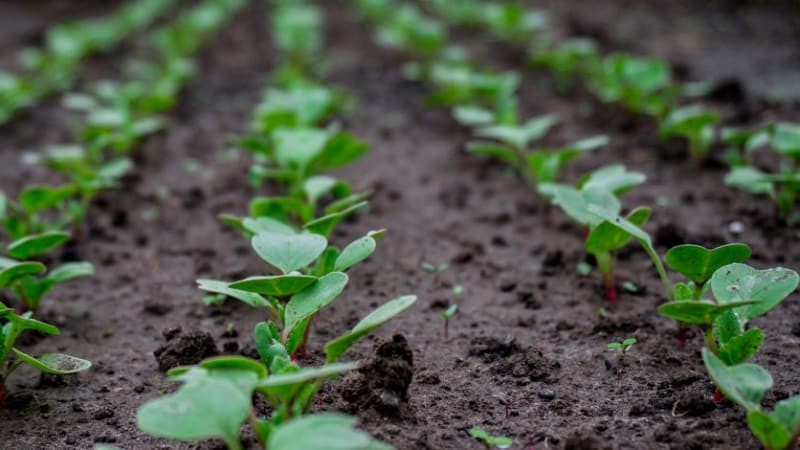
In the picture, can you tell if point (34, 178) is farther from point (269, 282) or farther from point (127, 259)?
point (269, 282)

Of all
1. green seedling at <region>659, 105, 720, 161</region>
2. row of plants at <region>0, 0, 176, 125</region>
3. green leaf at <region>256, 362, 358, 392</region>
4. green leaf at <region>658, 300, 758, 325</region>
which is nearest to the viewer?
green leaf at <region>256, 362, 358, 392</region>

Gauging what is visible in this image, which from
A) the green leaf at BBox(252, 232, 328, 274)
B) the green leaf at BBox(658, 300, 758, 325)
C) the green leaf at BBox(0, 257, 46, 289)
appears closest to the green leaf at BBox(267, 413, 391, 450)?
the green leaf at BBox(252, 232, 328, 274)

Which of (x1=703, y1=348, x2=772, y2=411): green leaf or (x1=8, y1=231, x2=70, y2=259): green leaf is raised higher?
(x1=8, y1=231, x2=70, y2=259): green leaf

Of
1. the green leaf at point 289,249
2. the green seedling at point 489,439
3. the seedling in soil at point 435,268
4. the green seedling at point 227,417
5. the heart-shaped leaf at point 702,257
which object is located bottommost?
the seedling in soil at point 435,268

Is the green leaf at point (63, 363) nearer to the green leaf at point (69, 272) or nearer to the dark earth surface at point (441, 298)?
the dark earth surface at point (441, 298)

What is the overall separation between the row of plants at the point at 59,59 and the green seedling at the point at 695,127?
129 inches

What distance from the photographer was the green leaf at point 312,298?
160 centimetres

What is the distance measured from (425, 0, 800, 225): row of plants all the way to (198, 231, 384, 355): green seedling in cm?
142

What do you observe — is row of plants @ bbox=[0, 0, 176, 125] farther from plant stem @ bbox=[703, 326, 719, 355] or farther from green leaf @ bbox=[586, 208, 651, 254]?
plant stem @ bbox=[703, 326, 719, 355]

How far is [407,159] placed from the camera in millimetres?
3672

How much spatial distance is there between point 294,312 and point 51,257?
148cm

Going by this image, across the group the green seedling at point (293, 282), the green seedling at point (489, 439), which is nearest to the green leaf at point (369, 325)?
the green seedling at point (293, 282)

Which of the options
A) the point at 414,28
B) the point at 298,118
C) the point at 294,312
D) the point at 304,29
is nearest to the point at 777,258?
the point at 294,312

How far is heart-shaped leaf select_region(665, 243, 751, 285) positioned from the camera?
1643mm
